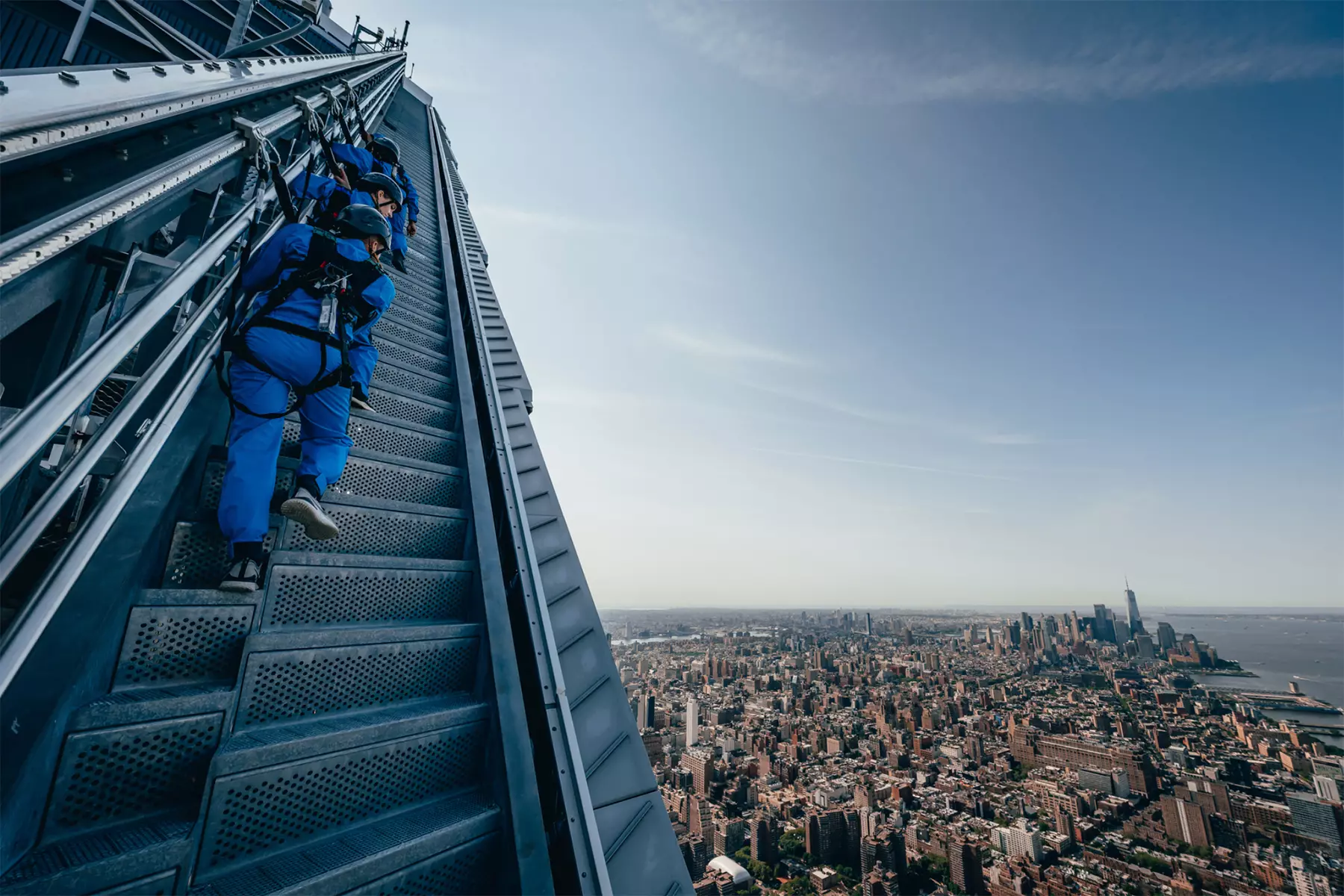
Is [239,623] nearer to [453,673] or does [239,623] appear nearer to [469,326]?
[453,673]

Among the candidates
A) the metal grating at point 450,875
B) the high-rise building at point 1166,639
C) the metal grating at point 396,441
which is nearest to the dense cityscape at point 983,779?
the metal grating at point 396,441

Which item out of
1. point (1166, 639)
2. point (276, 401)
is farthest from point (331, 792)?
point (1166, 639)

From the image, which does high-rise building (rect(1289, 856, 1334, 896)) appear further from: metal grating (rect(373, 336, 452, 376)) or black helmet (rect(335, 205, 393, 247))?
black helmet (rect(335, 205, 393, 247))

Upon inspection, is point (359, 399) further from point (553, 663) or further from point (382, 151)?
point (382, 151)

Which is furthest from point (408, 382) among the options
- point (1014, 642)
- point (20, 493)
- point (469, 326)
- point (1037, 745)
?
point (1014, 642)

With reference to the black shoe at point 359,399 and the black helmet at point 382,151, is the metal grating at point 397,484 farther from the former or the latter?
the black helmet at point 382,151

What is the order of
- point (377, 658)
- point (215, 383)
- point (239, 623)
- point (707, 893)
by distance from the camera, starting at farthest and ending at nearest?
point (707, 893), point (215, 383), point (377, 658), point (239, 623)

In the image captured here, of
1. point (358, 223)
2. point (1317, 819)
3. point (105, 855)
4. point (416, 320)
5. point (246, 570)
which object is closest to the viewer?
point (105, 855)
